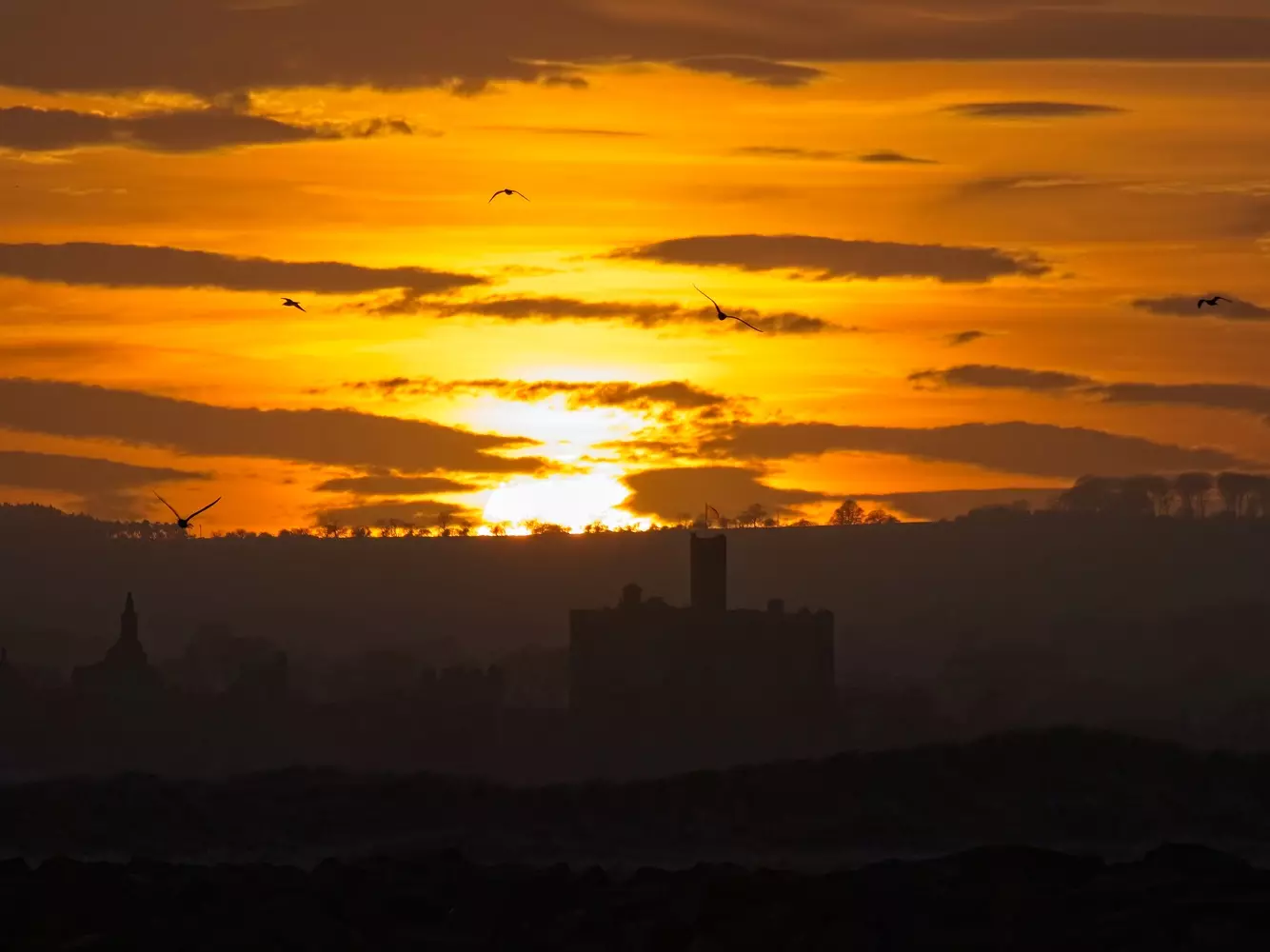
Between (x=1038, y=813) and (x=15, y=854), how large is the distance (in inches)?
2610

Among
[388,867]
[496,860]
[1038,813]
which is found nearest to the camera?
[388,867]

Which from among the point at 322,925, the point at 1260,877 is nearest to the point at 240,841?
the point at 322,925

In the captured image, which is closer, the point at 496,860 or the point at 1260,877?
the point at 1260,877

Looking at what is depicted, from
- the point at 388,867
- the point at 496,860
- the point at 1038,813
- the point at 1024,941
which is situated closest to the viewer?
the point at 1024,941

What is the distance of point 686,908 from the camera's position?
124 m

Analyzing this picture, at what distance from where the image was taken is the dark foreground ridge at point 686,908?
11550 centimetres

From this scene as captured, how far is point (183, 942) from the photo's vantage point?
121062 mm

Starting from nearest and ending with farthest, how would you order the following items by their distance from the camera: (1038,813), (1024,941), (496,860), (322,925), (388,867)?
1. (1024,941)
2. (322,925)
3. (388,867)
4. (496,860)
5. (1038,813)

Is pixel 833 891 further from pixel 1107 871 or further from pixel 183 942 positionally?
pixel 183 942

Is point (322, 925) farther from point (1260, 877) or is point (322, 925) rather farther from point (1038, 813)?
point (1038, 813)

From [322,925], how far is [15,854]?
6678cm

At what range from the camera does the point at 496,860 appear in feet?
596

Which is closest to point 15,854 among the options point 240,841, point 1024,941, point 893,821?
point 240,841

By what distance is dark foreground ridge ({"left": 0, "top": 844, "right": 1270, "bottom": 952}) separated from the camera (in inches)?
4547
